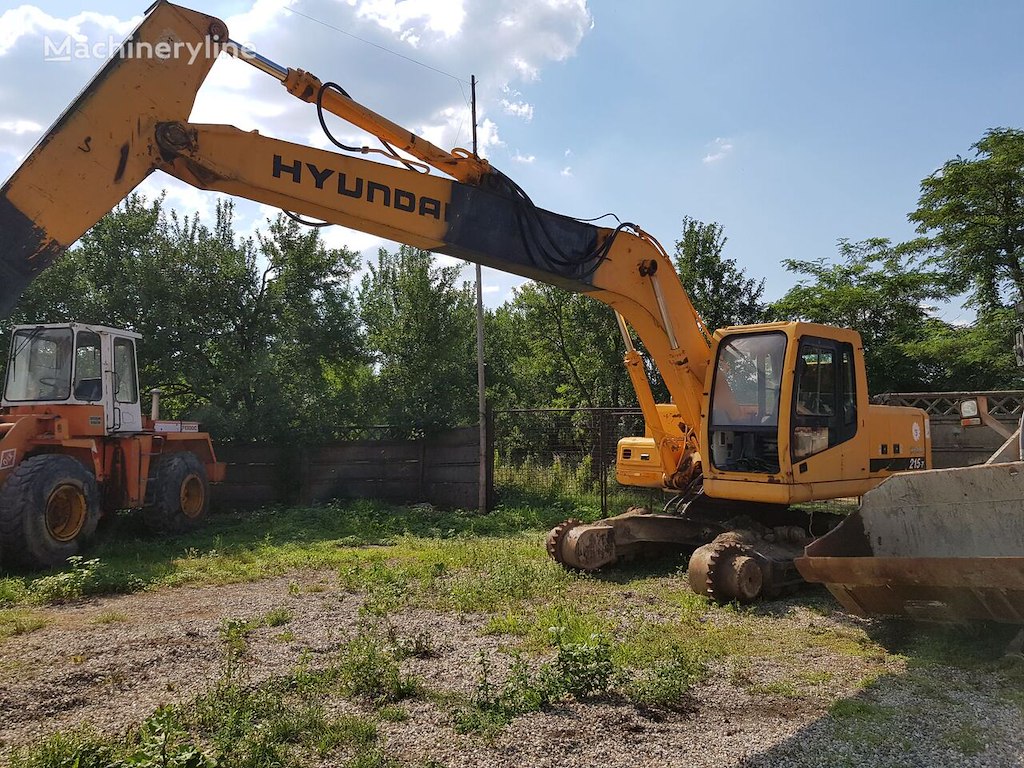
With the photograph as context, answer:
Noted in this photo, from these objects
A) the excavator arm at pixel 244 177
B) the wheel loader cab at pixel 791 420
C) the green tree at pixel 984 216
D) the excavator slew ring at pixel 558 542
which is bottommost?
the excavator slew ring at pixel 558 542

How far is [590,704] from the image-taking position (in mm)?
4598

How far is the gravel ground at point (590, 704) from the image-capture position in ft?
12.9

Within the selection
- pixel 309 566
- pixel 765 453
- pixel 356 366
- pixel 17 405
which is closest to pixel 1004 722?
pixel 765 453

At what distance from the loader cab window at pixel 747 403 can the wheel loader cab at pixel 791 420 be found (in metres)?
0.01

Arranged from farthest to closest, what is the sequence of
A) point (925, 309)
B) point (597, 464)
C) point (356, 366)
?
point (925, 309)
point (356, 366)
point (597, 464)

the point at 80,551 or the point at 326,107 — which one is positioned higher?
the point at 326,107

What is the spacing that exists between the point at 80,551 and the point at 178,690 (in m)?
5.67

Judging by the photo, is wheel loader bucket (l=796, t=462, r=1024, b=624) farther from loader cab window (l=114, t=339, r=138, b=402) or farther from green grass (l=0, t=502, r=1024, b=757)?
loader cab window (l=114, t=339, r=138, b=402)

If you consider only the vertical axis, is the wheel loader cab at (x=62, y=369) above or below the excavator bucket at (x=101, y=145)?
below

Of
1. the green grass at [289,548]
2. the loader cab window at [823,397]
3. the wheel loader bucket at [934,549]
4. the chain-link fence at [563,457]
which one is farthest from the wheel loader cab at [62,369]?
the wheel loader bucket at [934,549]

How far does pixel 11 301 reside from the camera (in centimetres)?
496

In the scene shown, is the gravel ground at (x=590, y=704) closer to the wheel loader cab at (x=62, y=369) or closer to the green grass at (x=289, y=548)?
the green grass at (x=289, y=548)

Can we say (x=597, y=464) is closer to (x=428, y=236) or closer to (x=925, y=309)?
(x=428, y=236)

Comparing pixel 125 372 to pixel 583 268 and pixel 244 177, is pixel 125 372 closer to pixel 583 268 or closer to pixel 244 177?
pixel 244 177
